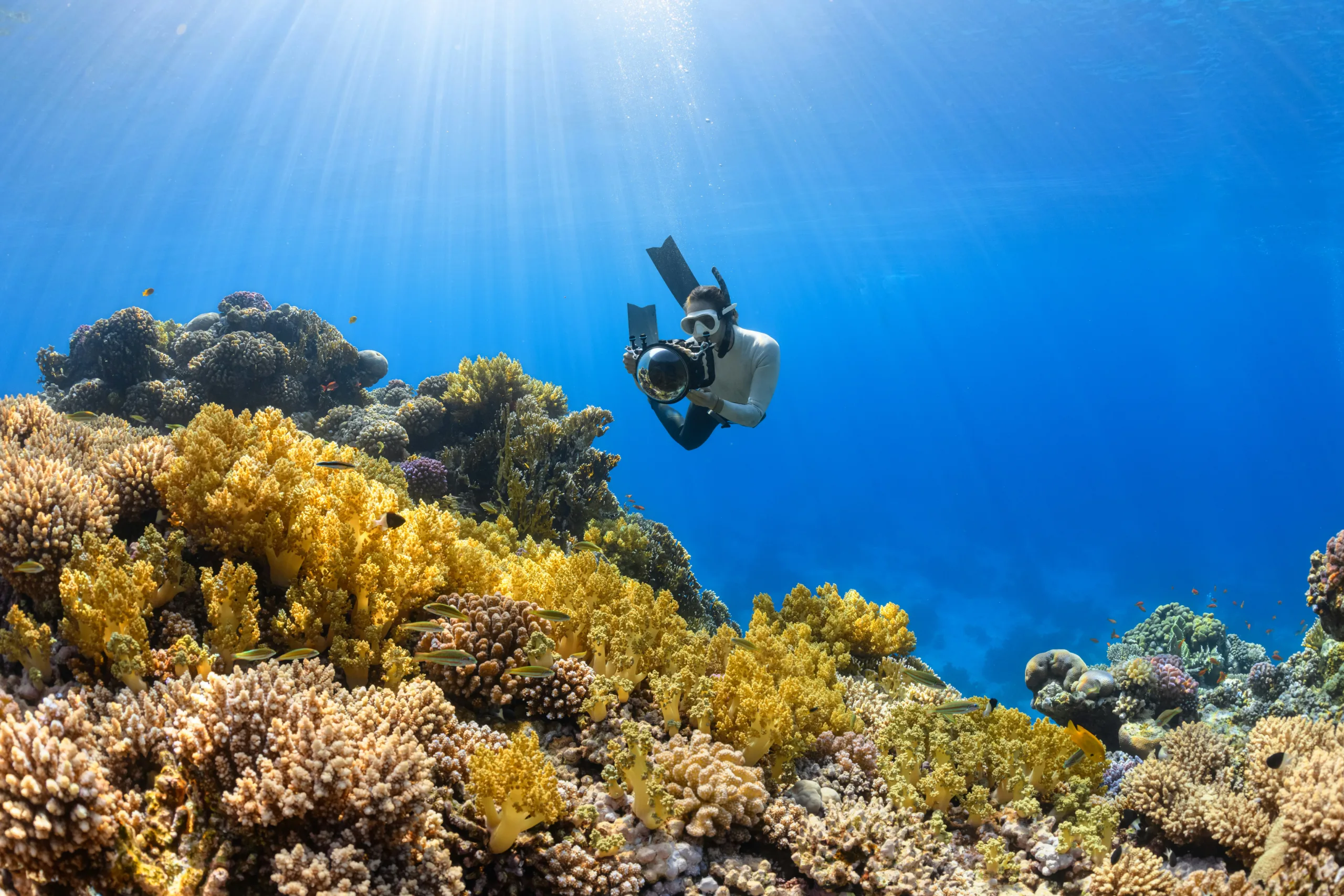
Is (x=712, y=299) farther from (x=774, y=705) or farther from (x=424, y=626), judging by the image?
(x=424, y=626)

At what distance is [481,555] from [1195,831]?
15.2 feet

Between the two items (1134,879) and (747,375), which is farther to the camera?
(747,375)

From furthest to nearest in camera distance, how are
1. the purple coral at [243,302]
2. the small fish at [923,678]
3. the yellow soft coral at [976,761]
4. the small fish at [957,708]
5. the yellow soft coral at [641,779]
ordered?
the purple coral at [243,302], the small fish at [923,678], the small fish at [957,708], the yellow soft coral at [976,761], the yellow soft coral at [641,779]

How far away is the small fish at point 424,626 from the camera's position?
3.52m

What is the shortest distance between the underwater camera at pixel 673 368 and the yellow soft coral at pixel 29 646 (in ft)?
10.7

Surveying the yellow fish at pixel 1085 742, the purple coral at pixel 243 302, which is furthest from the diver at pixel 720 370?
the purple coral at pixel 243 302

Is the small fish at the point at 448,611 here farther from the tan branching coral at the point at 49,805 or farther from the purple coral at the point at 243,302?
the purple coral at the point at 243,302

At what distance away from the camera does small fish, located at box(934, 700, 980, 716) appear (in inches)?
167

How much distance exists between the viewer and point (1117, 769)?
20.8 feet

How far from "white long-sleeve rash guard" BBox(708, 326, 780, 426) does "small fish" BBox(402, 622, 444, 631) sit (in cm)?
257

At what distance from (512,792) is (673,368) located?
2.67 metres

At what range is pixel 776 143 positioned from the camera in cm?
3644

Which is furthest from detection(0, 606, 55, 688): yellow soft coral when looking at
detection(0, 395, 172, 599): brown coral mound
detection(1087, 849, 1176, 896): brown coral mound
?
detection(1087, 849, 1176, 896): brown coral mound

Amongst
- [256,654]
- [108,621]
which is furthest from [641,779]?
[108,621]
